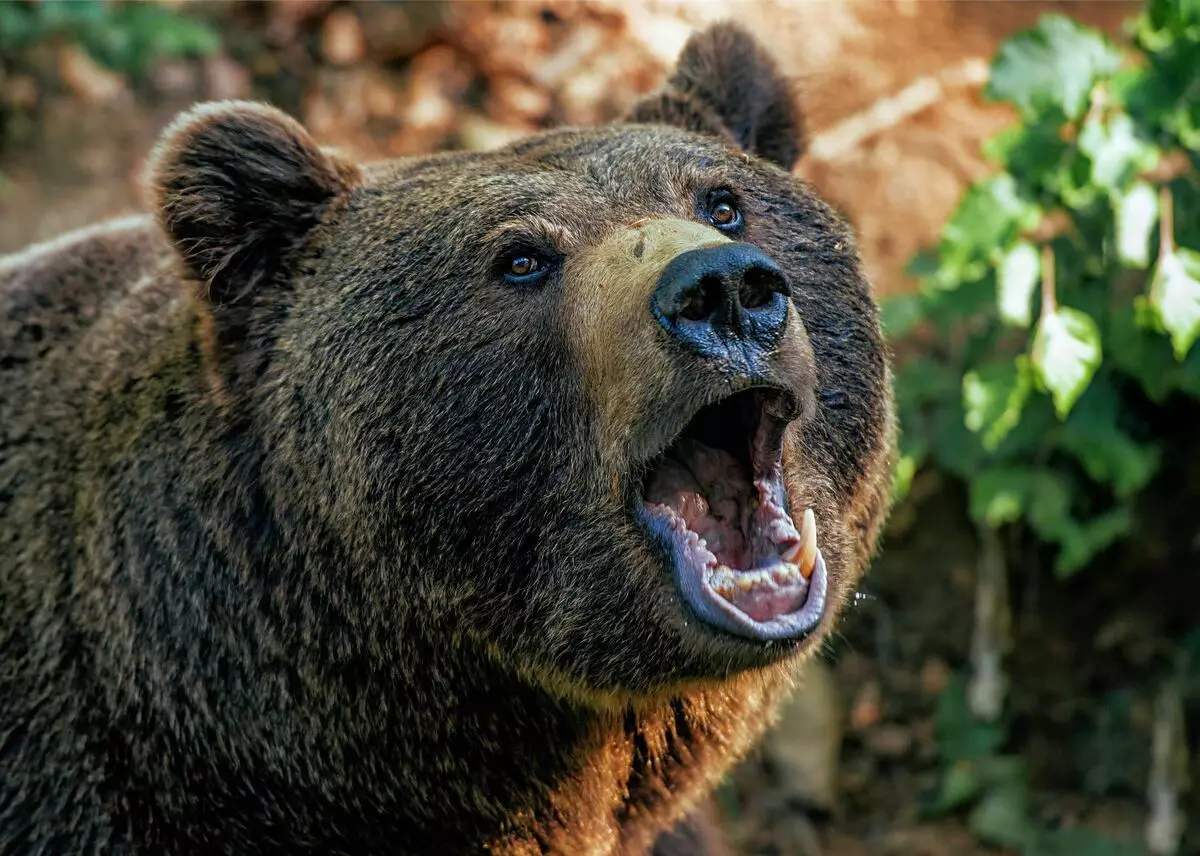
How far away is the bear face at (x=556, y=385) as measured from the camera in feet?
10.3

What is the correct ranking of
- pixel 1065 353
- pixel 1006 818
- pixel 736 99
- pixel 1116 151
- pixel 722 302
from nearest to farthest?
pixel 722 302 < pixel 736 99 < pixel 1065 353 < pixel 1116 151 < pixel 1006 818

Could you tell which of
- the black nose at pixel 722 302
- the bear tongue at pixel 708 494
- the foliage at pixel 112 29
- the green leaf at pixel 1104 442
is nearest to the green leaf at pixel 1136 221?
the green leaf at pixel 1104 442

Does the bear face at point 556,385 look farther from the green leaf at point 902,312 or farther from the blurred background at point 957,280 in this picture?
the green leaf at point 902,312

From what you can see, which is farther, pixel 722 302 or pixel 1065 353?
pixel 1065 353

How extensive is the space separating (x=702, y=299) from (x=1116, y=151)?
105 inches

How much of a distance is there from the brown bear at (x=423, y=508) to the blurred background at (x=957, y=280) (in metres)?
0.71

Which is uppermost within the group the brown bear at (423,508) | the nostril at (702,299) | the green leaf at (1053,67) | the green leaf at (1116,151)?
the green leaf at (1053,67)

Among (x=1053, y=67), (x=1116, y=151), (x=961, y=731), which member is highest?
(x=1053, y=67)

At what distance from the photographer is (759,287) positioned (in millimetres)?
2990

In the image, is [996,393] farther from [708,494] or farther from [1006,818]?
[708,494]

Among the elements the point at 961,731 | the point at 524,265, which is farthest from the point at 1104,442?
the point at 524,265

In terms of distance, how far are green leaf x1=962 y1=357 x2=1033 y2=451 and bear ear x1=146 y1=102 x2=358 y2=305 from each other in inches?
105

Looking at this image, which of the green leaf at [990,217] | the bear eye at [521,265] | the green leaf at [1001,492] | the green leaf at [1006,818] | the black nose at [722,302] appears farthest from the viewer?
the green leaf at [1006,818]

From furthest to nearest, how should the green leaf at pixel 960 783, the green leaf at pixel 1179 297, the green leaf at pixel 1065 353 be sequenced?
the green leaf at pixel 960 783
the green leaf at pixel 1065 353
the green leaf at pixel 1179 297
